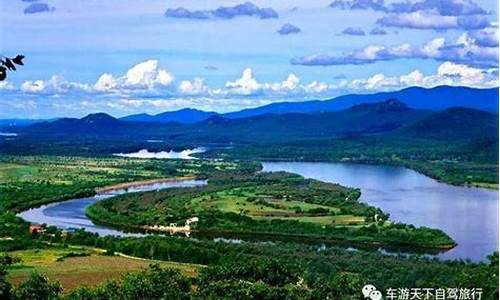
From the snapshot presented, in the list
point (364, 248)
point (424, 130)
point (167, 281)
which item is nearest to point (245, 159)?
point (424, 130)

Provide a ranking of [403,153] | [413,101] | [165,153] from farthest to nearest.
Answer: [413,101], [165,153], [403,153]

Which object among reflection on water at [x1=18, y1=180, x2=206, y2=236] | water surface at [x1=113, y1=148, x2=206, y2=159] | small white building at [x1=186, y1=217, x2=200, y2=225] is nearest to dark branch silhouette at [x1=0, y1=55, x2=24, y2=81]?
reflection on water at [x1=18, y1=180, x2=206, y2=236]

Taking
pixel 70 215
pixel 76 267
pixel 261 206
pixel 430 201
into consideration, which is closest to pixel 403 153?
pixel 430 201

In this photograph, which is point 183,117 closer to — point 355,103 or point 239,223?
point 355,103
